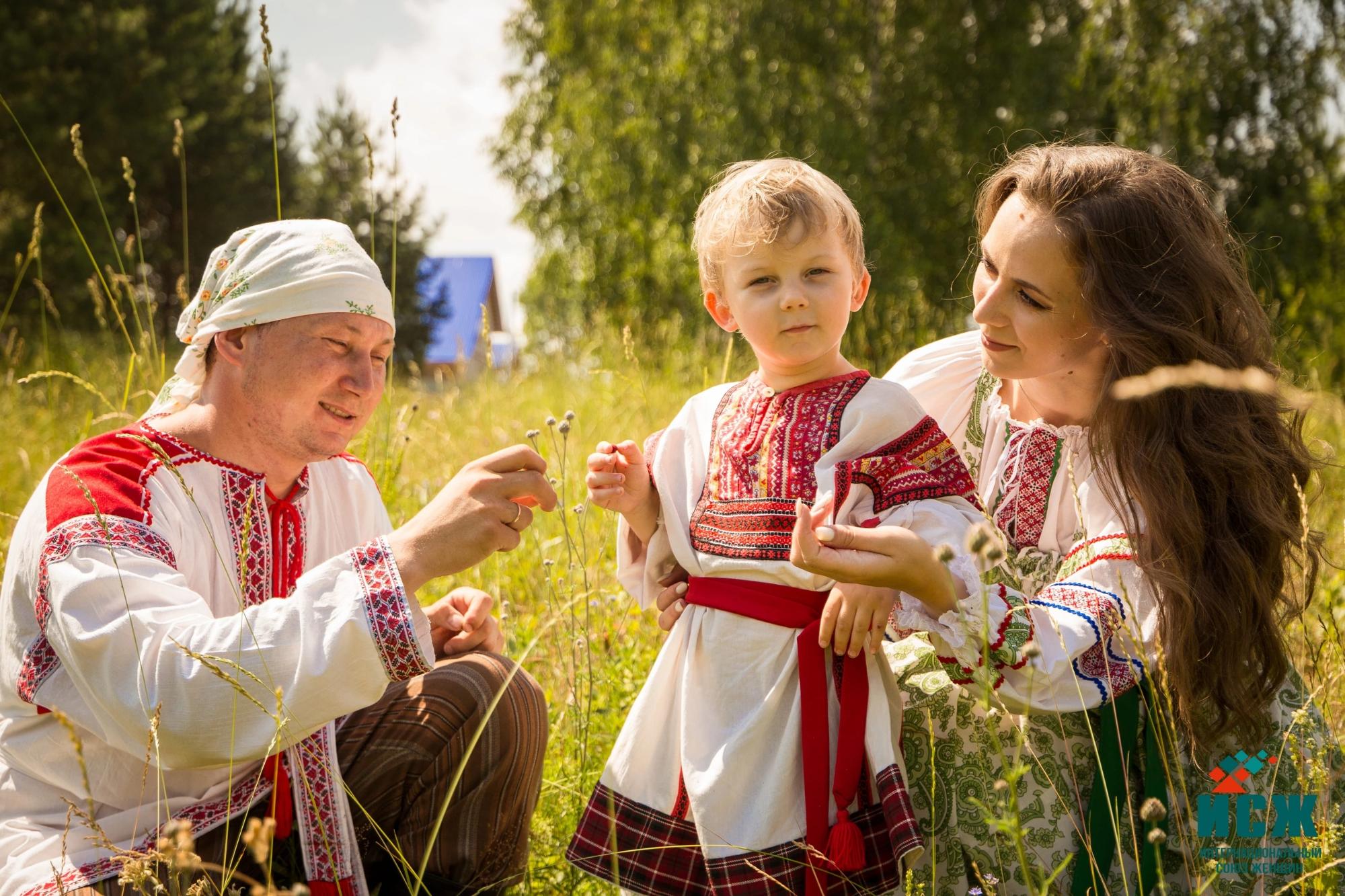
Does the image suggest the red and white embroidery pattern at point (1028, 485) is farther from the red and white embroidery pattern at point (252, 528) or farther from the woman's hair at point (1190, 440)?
the red and white embroidery pattern at point (252, 528)

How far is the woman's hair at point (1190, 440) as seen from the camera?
207cm

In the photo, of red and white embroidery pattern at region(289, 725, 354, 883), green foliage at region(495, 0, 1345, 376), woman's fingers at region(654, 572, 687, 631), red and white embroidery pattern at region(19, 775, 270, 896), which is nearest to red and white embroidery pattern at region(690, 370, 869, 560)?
woman's fingers at region(654, 572, 687, 631)

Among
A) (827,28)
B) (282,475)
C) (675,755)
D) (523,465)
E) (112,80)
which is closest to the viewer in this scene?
(523,465)

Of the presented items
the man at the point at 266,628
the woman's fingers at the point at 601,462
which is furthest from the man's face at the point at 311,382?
the woman's fingers at the point at 601,462

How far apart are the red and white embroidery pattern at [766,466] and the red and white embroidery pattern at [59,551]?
1091 mm

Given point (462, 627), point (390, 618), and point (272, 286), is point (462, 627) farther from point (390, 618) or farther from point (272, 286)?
point (272, 286)

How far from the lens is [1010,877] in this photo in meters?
2.18

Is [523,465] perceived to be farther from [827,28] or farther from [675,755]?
[827,28]

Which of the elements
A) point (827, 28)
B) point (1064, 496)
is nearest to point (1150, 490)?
point (1064, 496)

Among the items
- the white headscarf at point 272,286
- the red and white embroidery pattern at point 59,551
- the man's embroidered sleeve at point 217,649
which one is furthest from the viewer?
the white headscarf at point 272,286

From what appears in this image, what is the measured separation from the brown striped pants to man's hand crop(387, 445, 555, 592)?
A: 56cm

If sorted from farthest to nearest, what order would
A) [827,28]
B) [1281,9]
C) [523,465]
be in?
1. [827,28]
2. [1281,9]
3. [523,465]

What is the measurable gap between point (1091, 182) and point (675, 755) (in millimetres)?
1514

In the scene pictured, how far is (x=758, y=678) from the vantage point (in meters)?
2.15
